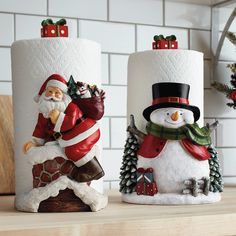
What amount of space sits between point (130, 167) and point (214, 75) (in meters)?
0.45

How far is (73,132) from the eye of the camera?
0.73 m

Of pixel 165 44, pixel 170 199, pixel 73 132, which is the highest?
pixel 165 44

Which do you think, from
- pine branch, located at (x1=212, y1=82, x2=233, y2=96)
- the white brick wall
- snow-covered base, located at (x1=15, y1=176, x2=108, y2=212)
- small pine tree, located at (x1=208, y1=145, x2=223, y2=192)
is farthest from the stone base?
pine branch, located at (x1=212, y1=82, x2=233, y2=96)

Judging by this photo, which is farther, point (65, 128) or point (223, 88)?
point (223, 88)

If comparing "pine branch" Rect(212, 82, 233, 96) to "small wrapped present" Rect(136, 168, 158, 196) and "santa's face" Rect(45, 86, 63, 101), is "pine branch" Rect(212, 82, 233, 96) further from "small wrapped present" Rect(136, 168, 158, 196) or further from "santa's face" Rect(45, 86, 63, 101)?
"santa's face" Rect(45, 86, 63, 101)

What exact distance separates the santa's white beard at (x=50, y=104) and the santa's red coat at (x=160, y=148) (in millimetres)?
156

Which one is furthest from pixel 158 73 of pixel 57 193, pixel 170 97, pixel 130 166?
pixel 57 193

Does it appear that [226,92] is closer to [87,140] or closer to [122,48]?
[122,48]

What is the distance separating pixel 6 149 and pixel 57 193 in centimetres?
30

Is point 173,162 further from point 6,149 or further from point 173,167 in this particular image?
point 6,149

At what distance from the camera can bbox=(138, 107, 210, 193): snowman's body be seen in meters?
0.81

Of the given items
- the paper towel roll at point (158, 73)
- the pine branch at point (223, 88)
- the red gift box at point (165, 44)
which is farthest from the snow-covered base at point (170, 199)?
the pine branch at point (223, 88)

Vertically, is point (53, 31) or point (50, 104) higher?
point (53, 31)

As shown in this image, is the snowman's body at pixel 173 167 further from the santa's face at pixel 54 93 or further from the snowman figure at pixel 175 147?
the santa's face at pixel 54 93
